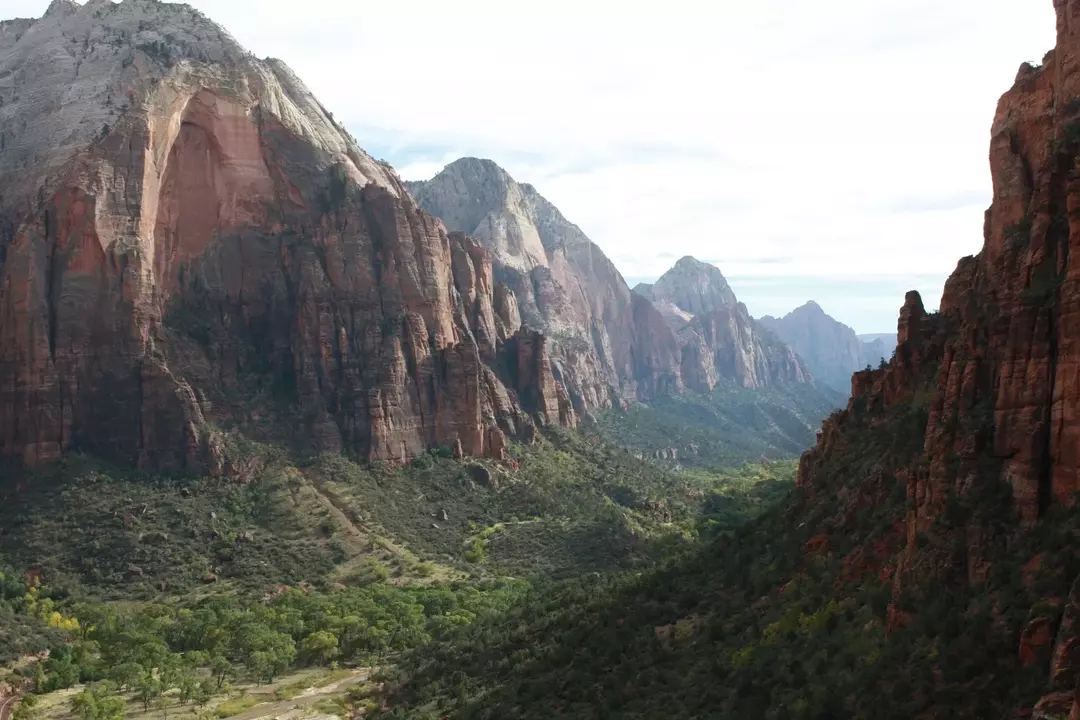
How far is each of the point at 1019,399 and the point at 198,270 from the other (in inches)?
4091

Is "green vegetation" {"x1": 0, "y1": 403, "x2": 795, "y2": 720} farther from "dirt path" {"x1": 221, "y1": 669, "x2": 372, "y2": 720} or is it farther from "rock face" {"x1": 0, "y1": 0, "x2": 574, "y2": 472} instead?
"rock face" {"x1": 0, "y1": 0, "x2": 574, "y2": 472}

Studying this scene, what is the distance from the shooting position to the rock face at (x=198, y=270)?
103 metres

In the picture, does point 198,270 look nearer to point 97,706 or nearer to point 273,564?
point 273,564

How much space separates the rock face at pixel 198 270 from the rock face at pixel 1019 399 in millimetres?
84355

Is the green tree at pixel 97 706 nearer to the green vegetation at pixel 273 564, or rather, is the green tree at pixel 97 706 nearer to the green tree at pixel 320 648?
the green vegetation at pixel 273 564

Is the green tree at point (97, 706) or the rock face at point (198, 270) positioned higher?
the rock face at point (198, 270)

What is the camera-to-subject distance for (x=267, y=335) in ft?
400

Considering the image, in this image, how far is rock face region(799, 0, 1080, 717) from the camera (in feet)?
98.3

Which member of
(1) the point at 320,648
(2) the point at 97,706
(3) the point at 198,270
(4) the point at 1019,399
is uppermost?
(3) the point at 198,270

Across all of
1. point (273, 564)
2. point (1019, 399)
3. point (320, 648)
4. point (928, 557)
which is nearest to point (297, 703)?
point (320, 648)

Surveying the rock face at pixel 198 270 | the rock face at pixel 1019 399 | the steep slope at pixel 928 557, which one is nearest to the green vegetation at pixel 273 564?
the rock face at pixel 198 270

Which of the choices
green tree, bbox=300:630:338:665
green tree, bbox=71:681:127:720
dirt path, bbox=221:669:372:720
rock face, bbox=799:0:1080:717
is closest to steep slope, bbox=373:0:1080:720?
rock face, bbox=799:0:1080:717

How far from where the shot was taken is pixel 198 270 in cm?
11888

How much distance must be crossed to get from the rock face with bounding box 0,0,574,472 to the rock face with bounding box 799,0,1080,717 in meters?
84.4
